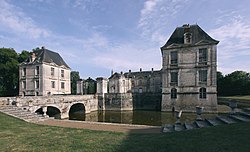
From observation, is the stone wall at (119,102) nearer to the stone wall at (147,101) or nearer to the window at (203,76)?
the stone wall at (147,101)

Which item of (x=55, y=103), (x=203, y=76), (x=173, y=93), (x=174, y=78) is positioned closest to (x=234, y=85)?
(x=203, y=76)

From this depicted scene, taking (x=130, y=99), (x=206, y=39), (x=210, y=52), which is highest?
(x=206, y=39)

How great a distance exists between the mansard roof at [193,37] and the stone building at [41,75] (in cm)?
1872

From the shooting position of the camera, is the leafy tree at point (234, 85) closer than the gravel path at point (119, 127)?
No

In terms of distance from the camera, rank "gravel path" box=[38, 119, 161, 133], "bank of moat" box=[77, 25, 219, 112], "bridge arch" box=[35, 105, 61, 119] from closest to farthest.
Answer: "gravel path" box=[38, 119, 161, 133] < "bridge arch" box=[35, 105, 61, 119] < "bank of moat" box=[77, 25, 219, 112]

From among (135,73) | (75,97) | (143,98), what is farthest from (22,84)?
(135,73)

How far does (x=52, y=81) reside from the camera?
31703mm

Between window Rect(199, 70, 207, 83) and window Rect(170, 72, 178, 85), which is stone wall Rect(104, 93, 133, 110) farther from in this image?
window Rect(199, 70, 207, 83)

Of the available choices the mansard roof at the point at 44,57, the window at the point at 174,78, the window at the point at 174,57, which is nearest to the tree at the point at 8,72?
the mansard roof at the point at 44,57

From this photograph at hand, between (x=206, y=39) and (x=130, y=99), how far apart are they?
14.1m

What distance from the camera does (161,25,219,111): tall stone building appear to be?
2403 cm

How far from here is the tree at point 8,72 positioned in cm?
3275

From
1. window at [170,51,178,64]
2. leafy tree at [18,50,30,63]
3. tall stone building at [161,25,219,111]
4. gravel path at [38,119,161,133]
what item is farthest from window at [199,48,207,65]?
leafy tree at [18,50,30,63]

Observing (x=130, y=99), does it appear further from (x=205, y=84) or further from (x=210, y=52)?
(x=210, y=52)
